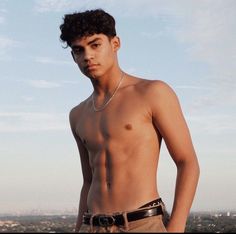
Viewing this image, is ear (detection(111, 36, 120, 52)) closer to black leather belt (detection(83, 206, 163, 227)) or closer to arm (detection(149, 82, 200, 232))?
arm (detection(149, 82, 200, 232))

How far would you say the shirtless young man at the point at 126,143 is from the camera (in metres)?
4.96

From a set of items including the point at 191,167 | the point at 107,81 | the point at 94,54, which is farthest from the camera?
the point at 107,81

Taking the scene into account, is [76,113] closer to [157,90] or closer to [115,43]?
[115,43]

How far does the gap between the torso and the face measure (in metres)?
0.31

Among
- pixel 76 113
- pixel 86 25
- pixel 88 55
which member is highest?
pixel 86 25

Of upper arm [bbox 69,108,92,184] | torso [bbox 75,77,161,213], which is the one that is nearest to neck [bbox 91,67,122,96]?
torso [bbox 75,77,161,213]

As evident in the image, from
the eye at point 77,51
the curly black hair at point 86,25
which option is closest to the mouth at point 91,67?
the eye at point 77,51

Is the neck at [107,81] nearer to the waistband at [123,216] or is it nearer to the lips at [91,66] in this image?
the lips at [91,66]

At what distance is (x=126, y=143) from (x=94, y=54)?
31.7 inches

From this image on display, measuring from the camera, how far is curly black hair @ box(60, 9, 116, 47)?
534cm

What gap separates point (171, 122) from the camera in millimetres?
5090

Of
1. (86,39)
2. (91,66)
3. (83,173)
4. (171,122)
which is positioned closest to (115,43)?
(86,39)

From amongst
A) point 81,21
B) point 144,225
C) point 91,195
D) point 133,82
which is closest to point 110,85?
point 133,82

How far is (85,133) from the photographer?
217 inches
